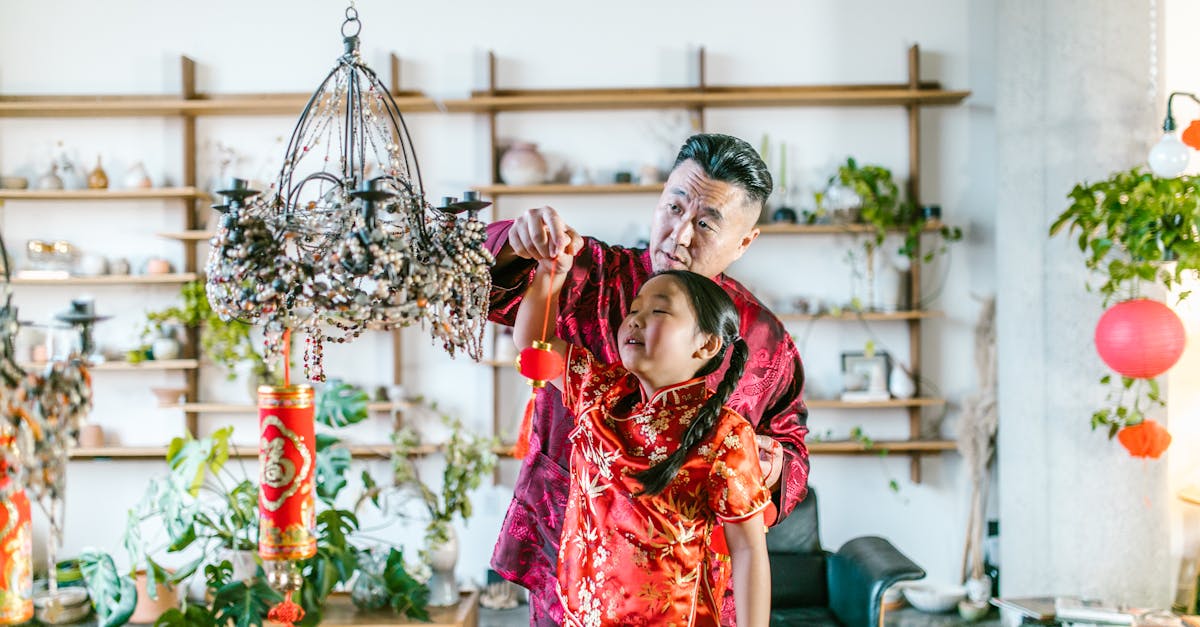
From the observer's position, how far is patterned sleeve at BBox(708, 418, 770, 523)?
153 centimetres

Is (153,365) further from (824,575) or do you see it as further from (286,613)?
(824,575)

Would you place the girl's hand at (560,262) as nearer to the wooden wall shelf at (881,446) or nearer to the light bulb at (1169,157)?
the light bulb at (1169,157)

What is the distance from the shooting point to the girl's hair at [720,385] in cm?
152

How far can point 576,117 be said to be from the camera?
189 inches

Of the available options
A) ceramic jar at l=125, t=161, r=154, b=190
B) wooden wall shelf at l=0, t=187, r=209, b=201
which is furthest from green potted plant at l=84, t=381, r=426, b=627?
ceramic jar at l=125, t=161, r=154, b=190

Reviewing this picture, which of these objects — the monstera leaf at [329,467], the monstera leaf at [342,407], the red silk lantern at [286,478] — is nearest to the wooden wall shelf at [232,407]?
the monstera leaf at [342,407]

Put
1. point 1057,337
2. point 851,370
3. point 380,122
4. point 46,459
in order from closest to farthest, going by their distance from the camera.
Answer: point 46,459
point 380,122
point 1057,337
point 851,370

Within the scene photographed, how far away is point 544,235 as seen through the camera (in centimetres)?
139

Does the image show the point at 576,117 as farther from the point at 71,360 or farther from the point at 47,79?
the point at 71,360

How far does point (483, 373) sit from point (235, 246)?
3.75 metres

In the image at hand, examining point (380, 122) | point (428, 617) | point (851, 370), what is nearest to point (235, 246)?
point (380, 122)

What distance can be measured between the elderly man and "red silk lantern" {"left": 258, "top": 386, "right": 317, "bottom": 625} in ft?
1.31

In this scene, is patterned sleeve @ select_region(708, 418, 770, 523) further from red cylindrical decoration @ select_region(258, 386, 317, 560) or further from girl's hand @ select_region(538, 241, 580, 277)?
red cylindrical decoration @ select_region(258, 386, 317, 560)

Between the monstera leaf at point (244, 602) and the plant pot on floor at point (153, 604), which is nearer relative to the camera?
the monstera leaf at point (244, 602)
